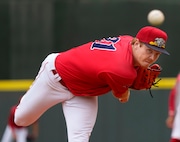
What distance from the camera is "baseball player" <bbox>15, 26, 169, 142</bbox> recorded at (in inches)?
232

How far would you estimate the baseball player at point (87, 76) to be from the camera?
5.89 m

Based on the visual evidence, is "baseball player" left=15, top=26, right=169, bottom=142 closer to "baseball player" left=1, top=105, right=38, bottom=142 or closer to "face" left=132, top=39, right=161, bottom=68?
"face" left=132, top=39, right=161, bottom=68

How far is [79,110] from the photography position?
6266 millimetres

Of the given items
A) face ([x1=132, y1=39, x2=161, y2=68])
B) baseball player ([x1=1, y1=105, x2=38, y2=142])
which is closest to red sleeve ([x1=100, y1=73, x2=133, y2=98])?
face ([x1=132, y1=39, x2=161, y2=68])

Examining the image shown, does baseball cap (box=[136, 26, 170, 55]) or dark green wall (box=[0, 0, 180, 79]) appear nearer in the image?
baseball cap (box=[136, 26, 170, 55])

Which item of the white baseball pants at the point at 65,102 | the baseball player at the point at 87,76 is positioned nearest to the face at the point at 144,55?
the baseball player at the point at 87,76

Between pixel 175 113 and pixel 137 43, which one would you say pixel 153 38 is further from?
pixel 175 113

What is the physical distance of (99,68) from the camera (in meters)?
5.96

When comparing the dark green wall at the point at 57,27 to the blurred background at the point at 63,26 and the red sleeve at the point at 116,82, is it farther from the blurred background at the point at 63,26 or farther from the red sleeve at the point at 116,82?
the red sleeve at the point at 116,82

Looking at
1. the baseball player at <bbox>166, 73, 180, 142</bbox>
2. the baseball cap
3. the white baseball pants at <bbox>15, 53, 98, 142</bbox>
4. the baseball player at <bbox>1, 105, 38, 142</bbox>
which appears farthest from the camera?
the baseball player at <bbox>1, 105, 38, 142</bbox>

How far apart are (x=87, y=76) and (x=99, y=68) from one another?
0.59 ft

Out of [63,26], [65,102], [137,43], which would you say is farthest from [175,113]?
[63,26]

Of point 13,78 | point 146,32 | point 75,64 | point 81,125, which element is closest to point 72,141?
point 81,125

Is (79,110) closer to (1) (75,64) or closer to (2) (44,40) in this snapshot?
(1) (75,64)
